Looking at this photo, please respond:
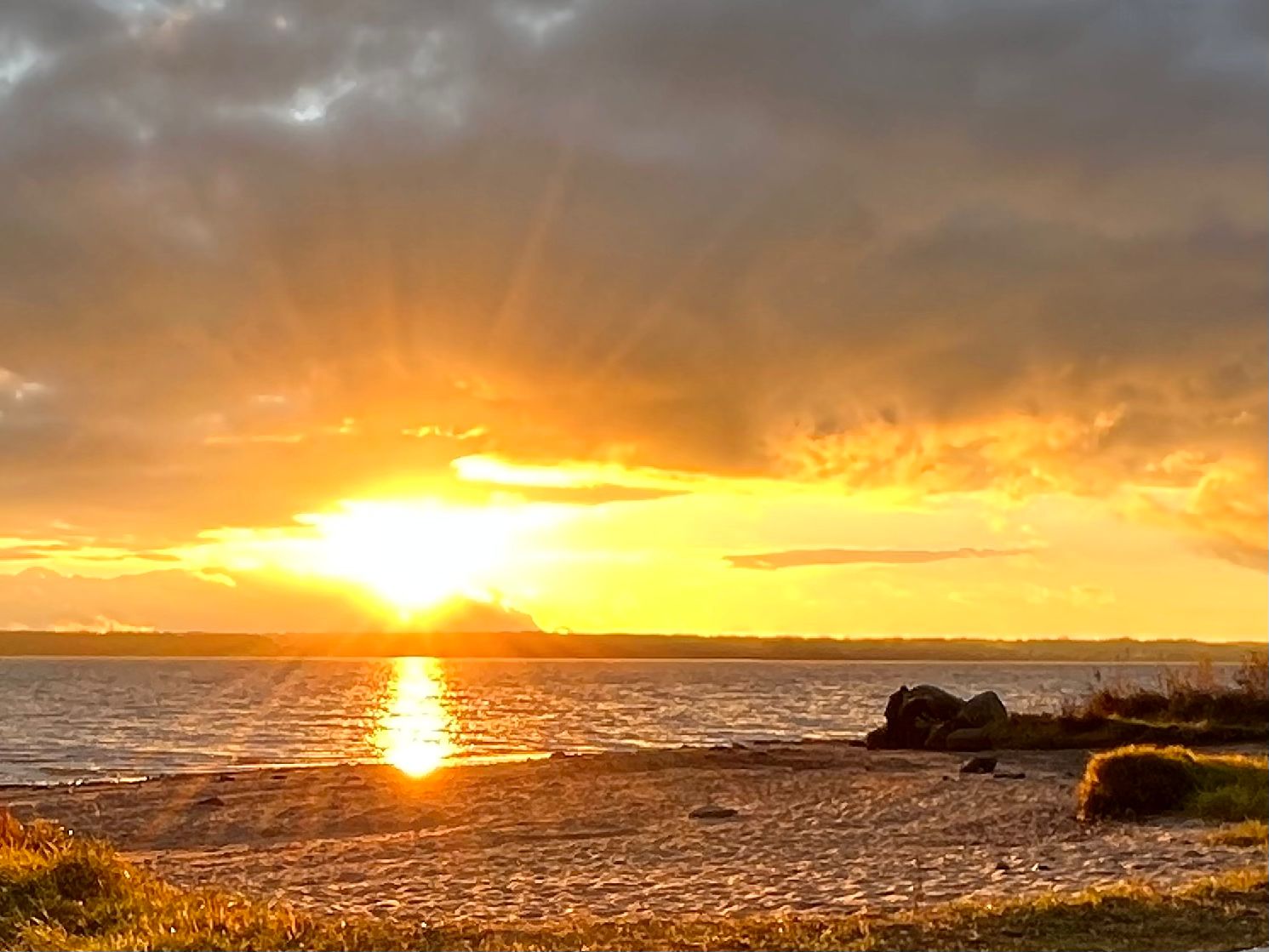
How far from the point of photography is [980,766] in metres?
33.5

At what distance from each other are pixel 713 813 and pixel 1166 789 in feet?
27.6

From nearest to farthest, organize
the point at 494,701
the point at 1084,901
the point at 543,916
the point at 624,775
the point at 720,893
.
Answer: the point at 1084,901, the point at 543,916, the point at 720,893, the point at 624,775, the point at 494,701

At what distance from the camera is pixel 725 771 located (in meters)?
36.1

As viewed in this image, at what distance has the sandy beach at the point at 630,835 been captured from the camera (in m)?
16.3

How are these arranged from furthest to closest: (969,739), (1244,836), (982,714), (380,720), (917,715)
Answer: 1. (380,720)
2. (917,715)
3. (982,714)
4. (969,739)
5. (1244,836)

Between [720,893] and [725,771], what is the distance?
19.8 meters

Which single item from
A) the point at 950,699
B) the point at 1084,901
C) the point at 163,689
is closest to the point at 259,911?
the point at 1084,901

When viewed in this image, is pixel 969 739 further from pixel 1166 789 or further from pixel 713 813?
pixel 1166 789

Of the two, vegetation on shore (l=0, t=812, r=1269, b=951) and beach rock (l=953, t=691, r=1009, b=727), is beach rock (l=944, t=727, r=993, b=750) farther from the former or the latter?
vegetation on shore (l=0, t=812, r=1269, b=951)

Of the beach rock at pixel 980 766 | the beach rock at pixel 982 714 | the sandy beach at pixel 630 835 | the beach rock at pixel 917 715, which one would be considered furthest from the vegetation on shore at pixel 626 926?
the beach rock at pixel 917 715

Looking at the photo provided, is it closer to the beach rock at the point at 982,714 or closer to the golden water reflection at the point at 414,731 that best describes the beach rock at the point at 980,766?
the beach rock at the point at 982,714

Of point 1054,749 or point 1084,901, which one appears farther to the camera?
point 1054,749

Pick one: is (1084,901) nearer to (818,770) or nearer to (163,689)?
(818,770)

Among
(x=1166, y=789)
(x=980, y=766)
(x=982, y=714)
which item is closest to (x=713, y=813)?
(x=1166, y=789)
